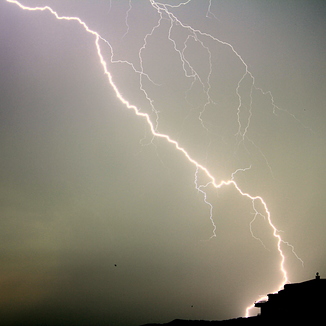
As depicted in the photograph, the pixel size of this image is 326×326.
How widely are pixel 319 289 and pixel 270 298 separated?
2.12 m

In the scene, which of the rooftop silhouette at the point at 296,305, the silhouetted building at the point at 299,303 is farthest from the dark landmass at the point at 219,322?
the silhouetted building at the point at 299,303

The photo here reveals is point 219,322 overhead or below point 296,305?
below

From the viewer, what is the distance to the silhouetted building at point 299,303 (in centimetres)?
985

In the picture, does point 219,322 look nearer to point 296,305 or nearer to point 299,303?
point 296,305

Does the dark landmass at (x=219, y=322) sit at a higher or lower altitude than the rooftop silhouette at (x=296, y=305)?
lower

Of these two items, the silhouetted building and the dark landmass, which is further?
the dark landmass

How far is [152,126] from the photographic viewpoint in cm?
1363

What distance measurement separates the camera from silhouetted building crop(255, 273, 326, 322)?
9.85 m

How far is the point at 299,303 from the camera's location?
10469mm

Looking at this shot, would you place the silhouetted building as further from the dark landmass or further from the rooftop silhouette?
the dark landmass

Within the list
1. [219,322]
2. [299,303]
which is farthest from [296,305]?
[219,322]

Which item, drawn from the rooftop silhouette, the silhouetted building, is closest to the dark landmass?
the rooftop silhouette

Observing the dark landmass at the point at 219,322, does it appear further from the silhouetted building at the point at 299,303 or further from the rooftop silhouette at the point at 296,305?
the silhouetted building at the point at 299,303

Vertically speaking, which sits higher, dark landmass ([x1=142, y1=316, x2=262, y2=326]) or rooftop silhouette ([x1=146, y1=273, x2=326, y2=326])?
rooftop silhouette ([x1=146, y1=273, x2=326, y2=326])
